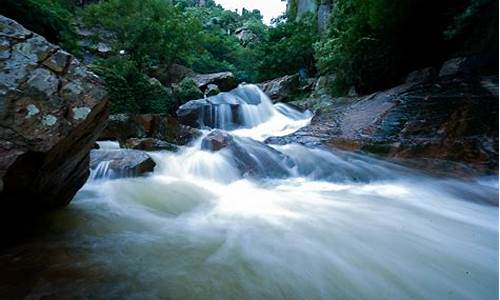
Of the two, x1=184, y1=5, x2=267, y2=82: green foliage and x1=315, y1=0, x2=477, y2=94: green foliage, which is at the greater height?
x1=184, y1=5, x2=267, y2=82: green foliage

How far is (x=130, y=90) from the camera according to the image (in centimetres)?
1014

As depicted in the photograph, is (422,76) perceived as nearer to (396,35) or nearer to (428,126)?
(396,35)

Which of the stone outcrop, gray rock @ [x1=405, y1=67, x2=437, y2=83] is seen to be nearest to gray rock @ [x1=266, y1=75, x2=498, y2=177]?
the stone outcrop

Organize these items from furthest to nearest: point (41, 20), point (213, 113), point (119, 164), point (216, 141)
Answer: point (213, 113) < point (41, 20) < point (216, 141) < point (119, 164)

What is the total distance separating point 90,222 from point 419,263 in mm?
3070

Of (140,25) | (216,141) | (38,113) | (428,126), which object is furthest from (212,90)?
(38,113)

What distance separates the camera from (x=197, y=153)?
A: 6.75 m

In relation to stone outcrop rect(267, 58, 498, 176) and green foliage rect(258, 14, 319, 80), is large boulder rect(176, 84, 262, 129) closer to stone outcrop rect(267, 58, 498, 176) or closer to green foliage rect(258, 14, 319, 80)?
stone outcrop rect(267, 58, 498, 176)

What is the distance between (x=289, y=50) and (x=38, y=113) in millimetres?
16869

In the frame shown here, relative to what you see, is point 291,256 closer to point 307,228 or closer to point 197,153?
point 307,228

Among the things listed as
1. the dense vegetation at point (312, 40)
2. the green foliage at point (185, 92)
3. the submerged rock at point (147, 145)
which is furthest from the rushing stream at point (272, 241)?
the green foliage at point (185, 92)

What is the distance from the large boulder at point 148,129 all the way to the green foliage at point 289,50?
11282mm

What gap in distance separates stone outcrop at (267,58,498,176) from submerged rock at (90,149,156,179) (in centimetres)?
346

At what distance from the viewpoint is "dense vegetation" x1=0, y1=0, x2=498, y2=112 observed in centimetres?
779
